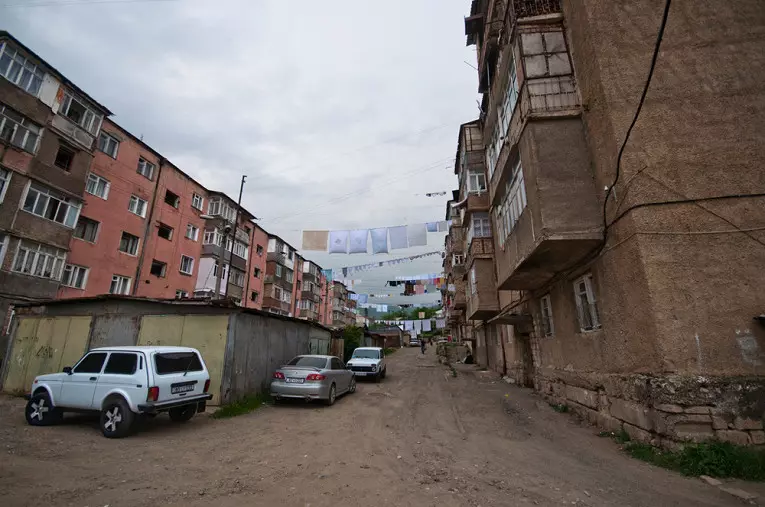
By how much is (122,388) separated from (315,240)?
10.7 metres

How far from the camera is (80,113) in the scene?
19.5m

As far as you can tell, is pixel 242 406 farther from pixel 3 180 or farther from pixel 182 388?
pixel 3 180

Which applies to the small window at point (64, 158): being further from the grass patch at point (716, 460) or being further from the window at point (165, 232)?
the grass patch at point (716, 460)

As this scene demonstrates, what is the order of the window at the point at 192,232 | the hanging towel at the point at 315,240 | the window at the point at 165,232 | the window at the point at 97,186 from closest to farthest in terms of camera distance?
the hanging towel at the point at 315,240, the window at the point at 97,186, the window at the point at 165,232, the window at the point at 192,232

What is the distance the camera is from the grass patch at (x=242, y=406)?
10.1 m

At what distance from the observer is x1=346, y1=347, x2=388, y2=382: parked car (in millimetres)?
18906

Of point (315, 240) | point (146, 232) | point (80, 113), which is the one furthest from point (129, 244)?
point (315, 240)

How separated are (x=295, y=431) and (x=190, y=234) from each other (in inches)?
967

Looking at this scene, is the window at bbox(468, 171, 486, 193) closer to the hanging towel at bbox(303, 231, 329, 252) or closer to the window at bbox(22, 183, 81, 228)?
the hanging towel at bbox(303, 231, 329, 252)

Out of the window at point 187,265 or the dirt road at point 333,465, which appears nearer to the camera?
the dirt road at point 333,465

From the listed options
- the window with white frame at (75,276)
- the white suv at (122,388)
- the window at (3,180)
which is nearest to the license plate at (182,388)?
the white suv at (122,388)

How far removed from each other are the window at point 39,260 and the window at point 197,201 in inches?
472

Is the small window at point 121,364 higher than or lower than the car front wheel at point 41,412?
higher

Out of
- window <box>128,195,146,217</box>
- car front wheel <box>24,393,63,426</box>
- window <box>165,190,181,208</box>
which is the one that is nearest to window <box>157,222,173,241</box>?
window <box>128,195,146,217</box>
